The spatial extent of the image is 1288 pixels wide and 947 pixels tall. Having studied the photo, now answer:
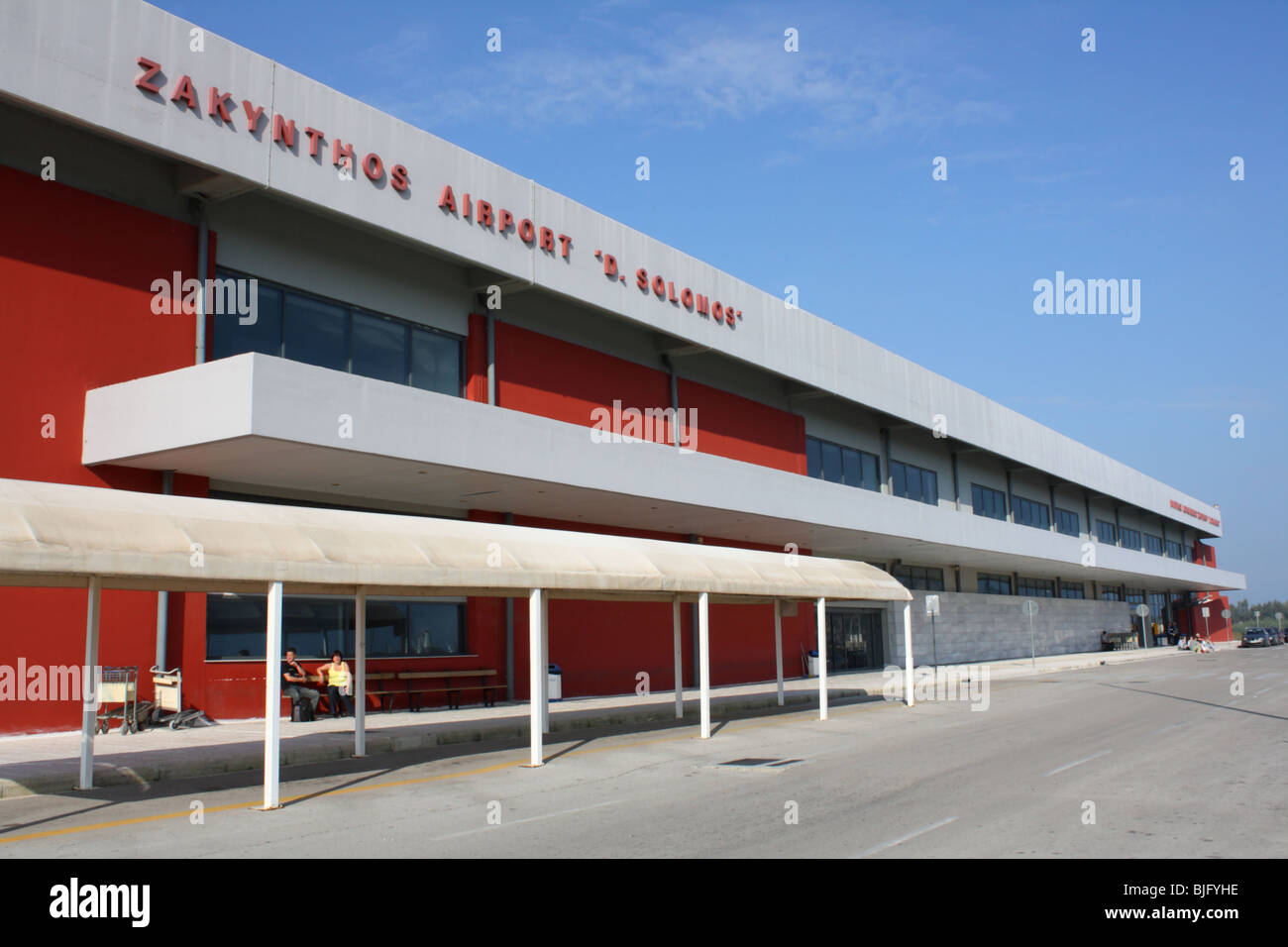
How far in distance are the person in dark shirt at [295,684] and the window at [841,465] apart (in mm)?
21733

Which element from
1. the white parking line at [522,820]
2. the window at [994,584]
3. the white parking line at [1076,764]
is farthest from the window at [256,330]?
the window at [994,584]

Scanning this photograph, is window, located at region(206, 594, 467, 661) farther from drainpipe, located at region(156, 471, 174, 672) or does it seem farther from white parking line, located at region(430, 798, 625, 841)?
white parking line, located at region(430, 798, 625, 841)

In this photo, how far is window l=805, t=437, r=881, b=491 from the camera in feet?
127

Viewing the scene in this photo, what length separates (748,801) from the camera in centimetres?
1140

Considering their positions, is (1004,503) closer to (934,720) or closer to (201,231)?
(934,720)

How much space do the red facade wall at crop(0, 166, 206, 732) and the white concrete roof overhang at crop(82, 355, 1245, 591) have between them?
0.55 metres

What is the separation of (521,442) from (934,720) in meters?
10.1

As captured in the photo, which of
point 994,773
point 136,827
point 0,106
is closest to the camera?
point 136,827

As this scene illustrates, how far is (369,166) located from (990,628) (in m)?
40.0

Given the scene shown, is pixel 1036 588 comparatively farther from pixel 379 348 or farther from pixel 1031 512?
pixel 379 348

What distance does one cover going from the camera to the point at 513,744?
17.9 meters

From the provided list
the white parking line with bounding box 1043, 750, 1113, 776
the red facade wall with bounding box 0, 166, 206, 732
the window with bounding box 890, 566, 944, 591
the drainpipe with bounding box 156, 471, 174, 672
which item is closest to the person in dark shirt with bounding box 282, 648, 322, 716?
the red facade wall with bounding box 0, 166, 206, 732

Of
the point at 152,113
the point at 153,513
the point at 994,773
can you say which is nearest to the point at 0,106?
the point at 152,113

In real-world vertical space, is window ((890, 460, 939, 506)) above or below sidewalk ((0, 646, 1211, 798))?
above
